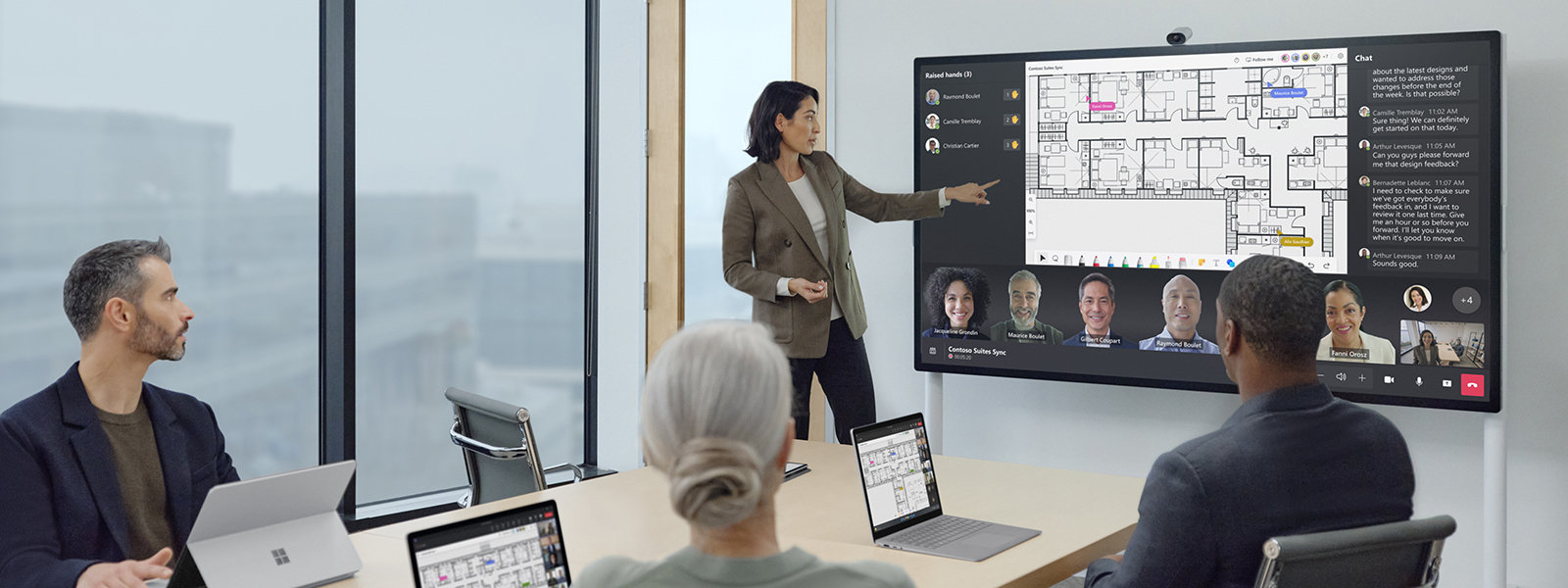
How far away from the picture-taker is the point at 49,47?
351 cm

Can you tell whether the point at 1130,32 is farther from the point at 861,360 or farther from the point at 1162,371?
the point at 861,360

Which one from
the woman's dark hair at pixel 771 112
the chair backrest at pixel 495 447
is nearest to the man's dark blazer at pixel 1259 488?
the chair backrest at pixel 495 447

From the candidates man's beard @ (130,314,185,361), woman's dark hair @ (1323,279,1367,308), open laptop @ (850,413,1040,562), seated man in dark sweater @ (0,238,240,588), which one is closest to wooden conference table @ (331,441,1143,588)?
open laptop @ (850,413,1040,562)

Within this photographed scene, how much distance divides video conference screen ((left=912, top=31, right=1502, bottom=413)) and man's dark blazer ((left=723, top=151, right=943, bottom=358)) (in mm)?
513

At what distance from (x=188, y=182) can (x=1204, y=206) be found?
333 centimetres

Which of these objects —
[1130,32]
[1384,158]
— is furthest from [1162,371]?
[1130,32]

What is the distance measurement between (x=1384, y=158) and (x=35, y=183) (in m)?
4.08

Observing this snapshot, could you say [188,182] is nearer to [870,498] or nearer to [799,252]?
[799,252]

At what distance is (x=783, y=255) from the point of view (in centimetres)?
413

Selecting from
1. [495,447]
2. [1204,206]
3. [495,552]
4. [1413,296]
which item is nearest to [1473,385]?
[1413,296]

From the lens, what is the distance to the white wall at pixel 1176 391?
3.82 metres

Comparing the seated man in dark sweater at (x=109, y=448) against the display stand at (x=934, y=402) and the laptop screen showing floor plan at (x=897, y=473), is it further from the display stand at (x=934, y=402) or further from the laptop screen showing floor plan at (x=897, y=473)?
the display stand at (x=934, y=402)

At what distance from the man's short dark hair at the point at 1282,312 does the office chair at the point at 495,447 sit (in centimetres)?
139

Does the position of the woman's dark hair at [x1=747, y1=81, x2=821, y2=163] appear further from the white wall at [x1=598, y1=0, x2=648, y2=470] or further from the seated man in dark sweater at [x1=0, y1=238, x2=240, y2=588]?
the seated man in dark sweater at [x1=0, y1=238, x2=240, y2=588]
